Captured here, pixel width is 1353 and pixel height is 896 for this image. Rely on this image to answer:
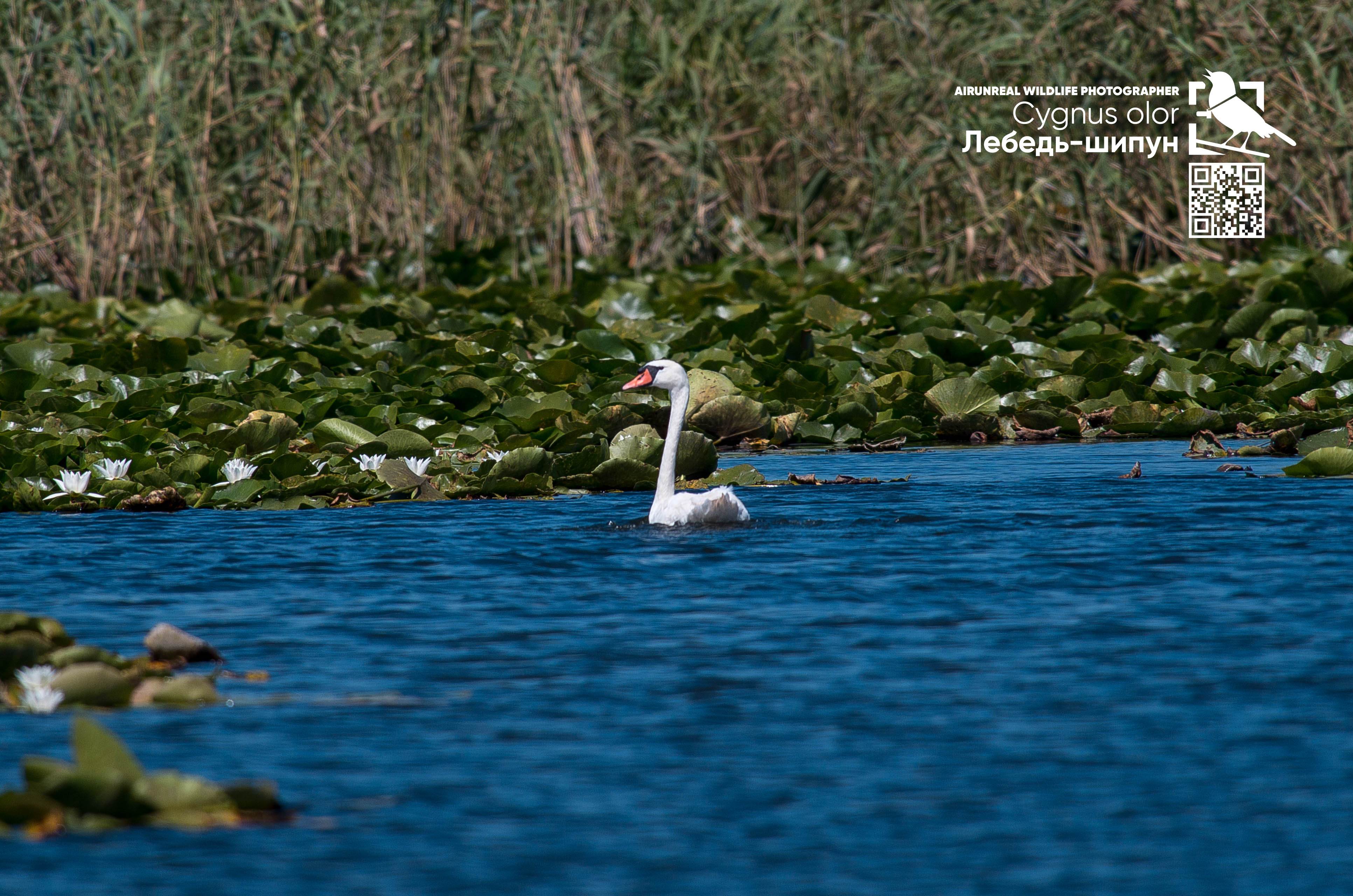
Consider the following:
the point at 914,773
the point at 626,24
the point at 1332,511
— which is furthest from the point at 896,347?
the point at 914,773

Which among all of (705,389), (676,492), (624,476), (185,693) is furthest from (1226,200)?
(185,693)

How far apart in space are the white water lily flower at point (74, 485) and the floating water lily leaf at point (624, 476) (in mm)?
2100

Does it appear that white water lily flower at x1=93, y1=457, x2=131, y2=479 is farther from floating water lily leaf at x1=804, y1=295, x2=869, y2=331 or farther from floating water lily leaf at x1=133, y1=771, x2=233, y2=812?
floating water lily leaf at x1=804, y1=295, x2=869, y2=331

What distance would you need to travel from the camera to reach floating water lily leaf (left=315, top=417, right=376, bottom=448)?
28.2 feet

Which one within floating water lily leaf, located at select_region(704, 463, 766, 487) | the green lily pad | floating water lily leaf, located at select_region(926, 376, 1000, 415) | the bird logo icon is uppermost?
the bird logo icon

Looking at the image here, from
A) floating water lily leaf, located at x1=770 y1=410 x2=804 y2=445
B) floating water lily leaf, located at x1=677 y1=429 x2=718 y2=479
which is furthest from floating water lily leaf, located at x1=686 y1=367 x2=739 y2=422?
floating water lily leaf, located at x1=677 y1=429 x2=718 y2=479

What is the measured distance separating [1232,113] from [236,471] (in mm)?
8129

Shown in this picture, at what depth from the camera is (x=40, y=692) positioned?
14.8 feet

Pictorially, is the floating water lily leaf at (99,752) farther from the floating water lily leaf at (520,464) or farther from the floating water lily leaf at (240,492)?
the floating water lily leaf at (520,464)

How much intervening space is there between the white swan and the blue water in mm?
113

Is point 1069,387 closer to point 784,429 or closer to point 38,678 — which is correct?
point 784,429

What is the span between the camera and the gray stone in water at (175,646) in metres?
4.89

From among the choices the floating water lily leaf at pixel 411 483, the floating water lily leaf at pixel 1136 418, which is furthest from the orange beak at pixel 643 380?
the floating water lily leaf at pixel 1136 418

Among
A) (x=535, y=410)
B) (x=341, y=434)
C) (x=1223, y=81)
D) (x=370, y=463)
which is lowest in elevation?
(x=370, y=463)
